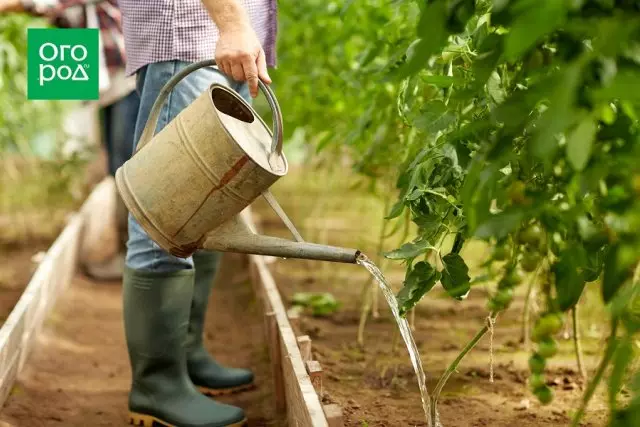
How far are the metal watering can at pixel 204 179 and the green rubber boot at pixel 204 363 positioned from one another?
0.55 meters

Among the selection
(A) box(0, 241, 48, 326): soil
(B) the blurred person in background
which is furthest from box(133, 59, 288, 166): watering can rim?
(B) the blurred person in background

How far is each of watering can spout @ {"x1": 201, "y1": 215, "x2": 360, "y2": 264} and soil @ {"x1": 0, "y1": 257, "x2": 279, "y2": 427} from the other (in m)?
0.62

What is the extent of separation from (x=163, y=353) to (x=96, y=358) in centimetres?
83

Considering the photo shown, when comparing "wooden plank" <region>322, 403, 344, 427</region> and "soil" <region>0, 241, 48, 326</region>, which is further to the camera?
"soil" <region>0, 241, 48, 326</region>

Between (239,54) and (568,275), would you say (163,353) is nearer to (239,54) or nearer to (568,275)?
(239,54)

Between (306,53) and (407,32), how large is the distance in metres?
1.57

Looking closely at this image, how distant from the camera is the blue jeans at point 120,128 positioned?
148 inches

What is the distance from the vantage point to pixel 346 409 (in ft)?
7.12

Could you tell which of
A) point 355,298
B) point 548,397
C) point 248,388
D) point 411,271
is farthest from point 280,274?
point 548,397

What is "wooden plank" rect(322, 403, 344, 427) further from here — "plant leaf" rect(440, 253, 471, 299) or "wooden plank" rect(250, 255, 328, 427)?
"plant leaf" rect(440, 253, 471, 299)

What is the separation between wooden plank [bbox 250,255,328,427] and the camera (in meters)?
1.76

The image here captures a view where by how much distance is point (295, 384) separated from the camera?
197 centimetres

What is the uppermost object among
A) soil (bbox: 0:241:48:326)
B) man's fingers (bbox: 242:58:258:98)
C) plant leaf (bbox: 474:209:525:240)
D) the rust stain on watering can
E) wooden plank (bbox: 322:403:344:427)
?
man's fingers (bbox: 242:58:258:98)

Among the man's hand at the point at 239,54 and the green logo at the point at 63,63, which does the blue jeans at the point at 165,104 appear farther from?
the green logo at the point at 63,63
